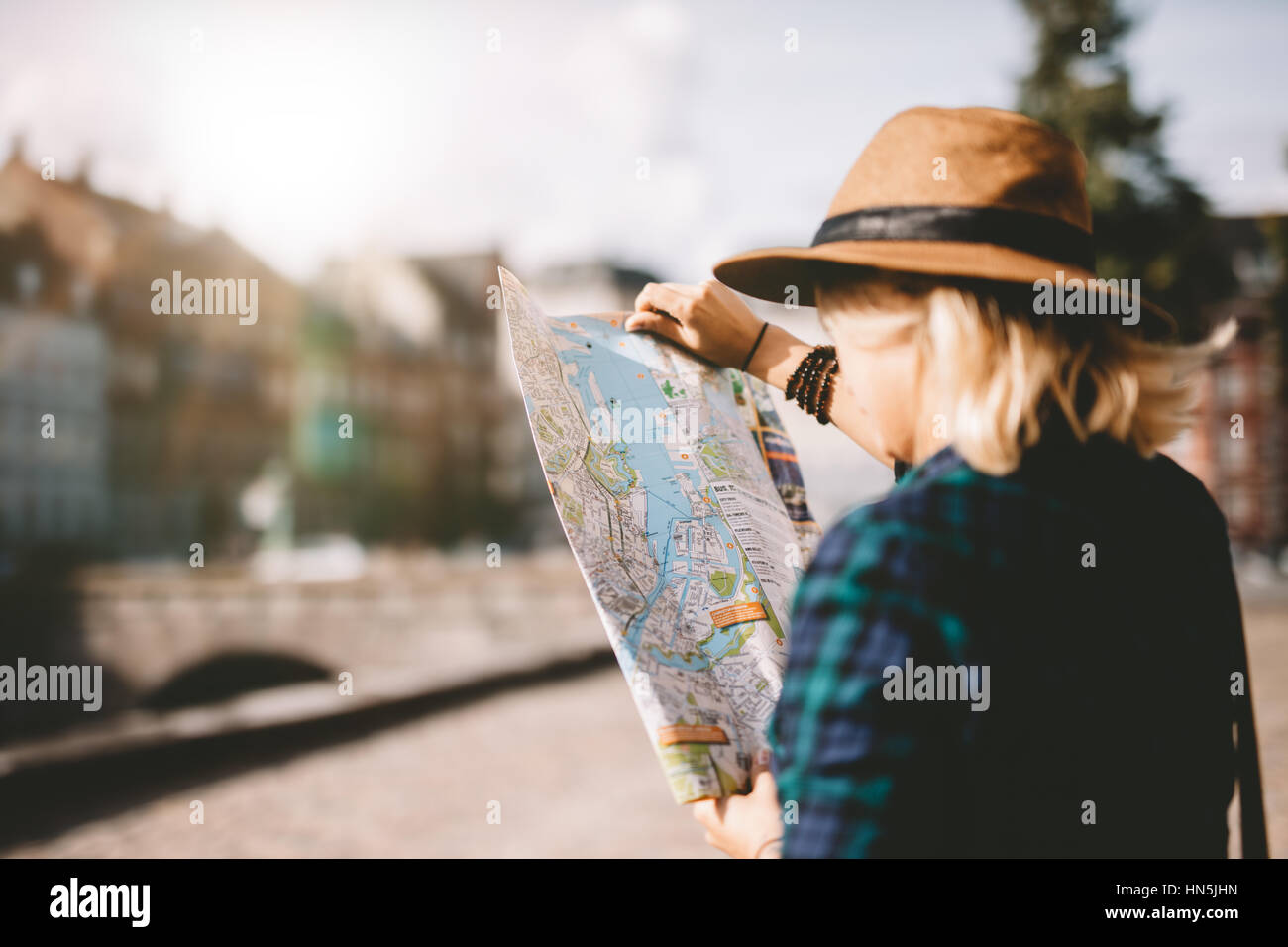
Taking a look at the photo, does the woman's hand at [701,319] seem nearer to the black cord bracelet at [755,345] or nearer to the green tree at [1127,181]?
the black cord bracelet at [755,345]

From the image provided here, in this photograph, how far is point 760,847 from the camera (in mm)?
1284

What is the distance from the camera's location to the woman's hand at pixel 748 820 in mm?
1283

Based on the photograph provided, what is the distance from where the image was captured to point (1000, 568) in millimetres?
1101

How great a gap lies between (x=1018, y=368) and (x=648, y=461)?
2.43ft

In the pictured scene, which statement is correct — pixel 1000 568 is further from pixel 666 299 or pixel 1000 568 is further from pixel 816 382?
pixel 666 299

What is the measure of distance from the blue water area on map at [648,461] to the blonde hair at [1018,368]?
1.75ft

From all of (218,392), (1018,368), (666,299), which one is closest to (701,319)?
(666,299)

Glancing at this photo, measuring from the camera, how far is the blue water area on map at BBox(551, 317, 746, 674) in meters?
1.60
